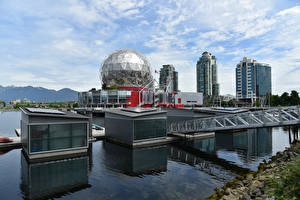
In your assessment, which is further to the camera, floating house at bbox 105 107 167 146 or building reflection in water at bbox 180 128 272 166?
floating house at bbox 105 107 167 146

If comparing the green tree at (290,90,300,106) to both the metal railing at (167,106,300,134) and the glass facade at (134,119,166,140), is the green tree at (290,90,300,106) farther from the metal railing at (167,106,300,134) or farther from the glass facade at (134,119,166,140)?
the glass facade at (134,119,166,140)

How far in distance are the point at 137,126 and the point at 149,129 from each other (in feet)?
9.32

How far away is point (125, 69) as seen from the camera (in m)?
129

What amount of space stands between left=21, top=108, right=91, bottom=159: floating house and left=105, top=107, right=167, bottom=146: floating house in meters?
8.02

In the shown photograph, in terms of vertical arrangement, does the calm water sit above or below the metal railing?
below

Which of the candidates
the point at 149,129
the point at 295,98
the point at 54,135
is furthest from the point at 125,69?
the point at 295,98

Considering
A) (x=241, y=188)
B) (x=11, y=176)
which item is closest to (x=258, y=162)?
(x=241, y=188)

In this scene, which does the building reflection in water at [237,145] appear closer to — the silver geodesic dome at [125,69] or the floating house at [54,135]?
the floating house at [54,135]

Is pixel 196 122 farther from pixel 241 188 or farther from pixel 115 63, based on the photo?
pixel 115 63

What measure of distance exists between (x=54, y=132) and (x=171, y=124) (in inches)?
1082

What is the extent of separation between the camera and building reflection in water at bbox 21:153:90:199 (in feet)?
68.5

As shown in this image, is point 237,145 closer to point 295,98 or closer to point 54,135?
point 54,135

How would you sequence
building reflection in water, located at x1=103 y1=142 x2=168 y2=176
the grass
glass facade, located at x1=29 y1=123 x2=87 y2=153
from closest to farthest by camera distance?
1. the grass
2. building reflection in water, located at x1=103 y1=142 x2=168 y2=176
3. glass facade, located at x1=29 y1=123 x2=87 y2=153

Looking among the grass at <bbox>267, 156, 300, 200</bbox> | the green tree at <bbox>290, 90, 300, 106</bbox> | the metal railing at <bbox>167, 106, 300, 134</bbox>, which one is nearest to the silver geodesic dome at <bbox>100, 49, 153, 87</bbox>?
the metal railing at <bbox>167, 106, 300, 134</bbox>
